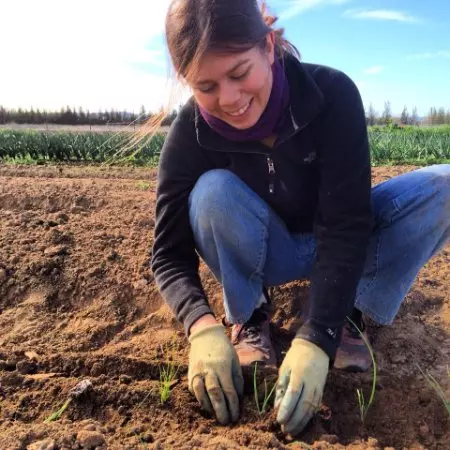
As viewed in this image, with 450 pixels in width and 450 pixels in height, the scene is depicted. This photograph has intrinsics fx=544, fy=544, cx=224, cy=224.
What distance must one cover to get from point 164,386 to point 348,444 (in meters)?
0.53

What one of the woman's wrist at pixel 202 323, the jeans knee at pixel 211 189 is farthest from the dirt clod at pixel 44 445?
the jeans knee at pixel 211 189

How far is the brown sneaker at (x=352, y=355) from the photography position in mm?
1761

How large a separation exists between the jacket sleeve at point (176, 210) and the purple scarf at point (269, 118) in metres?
0.15

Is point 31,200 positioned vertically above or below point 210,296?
above

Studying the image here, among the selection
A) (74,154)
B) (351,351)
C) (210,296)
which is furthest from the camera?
(74,154)

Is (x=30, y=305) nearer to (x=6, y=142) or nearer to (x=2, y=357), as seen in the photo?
(x=2, y=357)

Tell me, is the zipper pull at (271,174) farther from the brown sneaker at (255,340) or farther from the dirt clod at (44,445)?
the dirt clod at (44,445)

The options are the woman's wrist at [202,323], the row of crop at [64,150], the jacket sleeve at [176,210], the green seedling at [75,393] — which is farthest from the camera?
the row of crop at [64,150]

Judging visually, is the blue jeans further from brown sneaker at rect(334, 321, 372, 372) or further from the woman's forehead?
the woman's forehead

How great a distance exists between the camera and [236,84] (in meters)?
1.40

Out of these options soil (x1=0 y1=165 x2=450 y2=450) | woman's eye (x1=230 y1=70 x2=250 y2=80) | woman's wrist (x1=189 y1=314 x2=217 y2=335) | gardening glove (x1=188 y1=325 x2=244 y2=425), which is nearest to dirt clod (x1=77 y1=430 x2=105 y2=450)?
soil (x1=0 y1=165 x2=450 y2=450)

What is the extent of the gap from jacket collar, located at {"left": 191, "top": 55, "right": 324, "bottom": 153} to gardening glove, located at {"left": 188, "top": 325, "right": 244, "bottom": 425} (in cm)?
55

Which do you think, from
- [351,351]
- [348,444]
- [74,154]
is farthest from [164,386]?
[74,154]

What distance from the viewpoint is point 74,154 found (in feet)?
24.8
